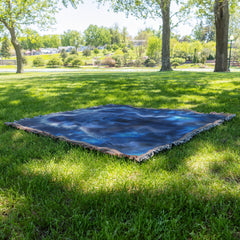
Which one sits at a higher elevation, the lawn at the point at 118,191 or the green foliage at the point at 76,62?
the green foliage at the point at 76,62

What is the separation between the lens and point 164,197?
168 centimetres

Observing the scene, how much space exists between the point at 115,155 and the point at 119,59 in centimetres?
4311

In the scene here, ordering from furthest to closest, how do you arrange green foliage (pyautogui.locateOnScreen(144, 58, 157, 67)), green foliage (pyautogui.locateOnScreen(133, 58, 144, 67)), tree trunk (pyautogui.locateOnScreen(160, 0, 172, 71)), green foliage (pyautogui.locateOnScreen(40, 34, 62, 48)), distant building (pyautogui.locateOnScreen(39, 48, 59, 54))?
green foliage (pyautogui.locateOnScreen(40, 34, 62, 48)) → distant building (pyautogui.locateOnScreen(39, 48, 59, 54)) → green foliage (pyautogui.locateOnScreen(133, 58, 144, 67)) → green foliage (pyautogui.locateOnScreen(144, 58, 157, 67)) → tree trunk (pyautogui.locateOnScreen(160, 0, 172, 71))

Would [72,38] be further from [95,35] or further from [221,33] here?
[221,33]

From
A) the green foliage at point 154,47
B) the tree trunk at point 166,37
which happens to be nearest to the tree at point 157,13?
the tree trunk at point 166,37

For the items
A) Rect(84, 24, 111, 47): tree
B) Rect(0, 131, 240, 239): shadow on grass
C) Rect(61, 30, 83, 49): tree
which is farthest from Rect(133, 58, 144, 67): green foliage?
Rect(61, 30, 83, 49): tree

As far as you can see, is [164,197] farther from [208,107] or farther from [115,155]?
[208,107]

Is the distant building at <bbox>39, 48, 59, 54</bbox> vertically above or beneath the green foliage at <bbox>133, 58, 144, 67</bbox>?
above

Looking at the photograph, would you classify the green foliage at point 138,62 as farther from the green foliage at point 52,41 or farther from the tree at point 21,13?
the green foliage at point 52,41

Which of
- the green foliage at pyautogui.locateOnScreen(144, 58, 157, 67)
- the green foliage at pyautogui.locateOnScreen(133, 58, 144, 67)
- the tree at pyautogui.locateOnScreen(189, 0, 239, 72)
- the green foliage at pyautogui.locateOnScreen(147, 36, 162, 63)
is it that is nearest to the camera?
the tree at pyautogui.locateOnScreen(189, 0, 239, 72)

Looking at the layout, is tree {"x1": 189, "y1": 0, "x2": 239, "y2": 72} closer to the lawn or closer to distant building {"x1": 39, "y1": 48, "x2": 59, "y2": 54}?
the lawn

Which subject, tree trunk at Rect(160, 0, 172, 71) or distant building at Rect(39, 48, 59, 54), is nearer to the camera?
tree trunk at Rect(160, 0, 172, 71)

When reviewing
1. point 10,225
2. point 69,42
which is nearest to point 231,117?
point 10,225

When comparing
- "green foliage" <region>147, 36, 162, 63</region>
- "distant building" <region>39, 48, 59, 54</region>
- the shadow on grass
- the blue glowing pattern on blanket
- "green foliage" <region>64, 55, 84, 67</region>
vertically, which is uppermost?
"distant building" <region>39, 48, 59, 54</region>
